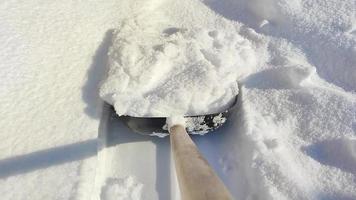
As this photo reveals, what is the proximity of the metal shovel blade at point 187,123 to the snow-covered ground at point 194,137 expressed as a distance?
42 millimetres

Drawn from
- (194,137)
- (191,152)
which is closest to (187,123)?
(194,137)

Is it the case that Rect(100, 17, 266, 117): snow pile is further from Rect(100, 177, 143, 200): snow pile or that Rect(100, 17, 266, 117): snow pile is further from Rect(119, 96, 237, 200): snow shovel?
Rect(100, 177, 143, 200): snow pile

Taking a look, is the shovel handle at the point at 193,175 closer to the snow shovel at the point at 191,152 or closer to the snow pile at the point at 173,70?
the snow shovel at the point at 191,152

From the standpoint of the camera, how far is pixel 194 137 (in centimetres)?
143

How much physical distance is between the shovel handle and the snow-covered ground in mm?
141

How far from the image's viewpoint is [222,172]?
1.32m

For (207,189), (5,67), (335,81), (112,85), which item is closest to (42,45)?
→ (5,67)

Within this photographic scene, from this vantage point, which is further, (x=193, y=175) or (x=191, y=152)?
(x=191, y=152)

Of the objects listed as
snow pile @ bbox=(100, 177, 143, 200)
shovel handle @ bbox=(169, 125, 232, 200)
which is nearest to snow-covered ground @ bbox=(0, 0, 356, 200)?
snow pile @ bbox=(100, 177, 143, 200)

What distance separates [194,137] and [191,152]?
0.87ft

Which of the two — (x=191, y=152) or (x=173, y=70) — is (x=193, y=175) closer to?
(x=191, y=152)

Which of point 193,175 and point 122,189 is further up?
point 193,175

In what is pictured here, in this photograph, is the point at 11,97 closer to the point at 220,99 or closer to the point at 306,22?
the point at 220,99

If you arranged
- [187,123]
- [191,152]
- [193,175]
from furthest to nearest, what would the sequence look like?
[187,123], [191,152], [193,175]
